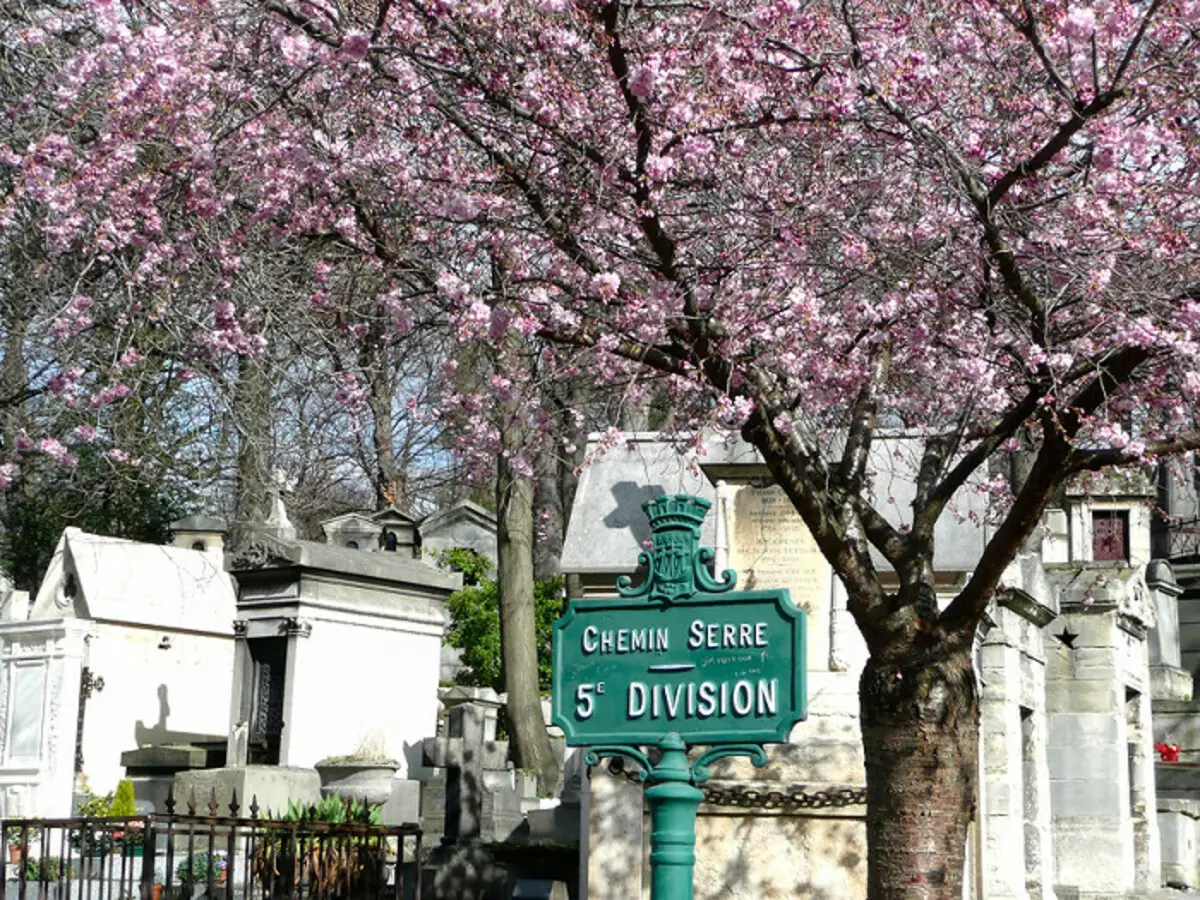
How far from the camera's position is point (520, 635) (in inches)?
813

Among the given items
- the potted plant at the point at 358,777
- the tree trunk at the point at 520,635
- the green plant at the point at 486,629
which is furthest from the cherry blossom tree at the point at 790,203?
the green plant at the point at 486,629

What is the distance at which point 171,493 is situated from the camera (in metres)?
26.6

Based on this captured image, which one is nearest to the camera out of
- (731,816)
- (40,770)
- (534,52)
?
(534,52)

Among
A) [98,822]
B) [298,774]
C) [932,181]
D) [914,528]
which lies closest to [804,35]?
[932,181]

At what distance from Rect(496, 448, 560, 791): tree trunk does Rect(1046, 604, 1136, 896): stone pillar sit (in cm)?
619

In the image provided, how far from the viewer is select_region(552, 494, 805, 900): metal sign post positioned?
527 cm

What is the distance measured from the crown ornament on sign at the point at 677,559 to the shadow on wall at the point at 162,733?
17.0 m

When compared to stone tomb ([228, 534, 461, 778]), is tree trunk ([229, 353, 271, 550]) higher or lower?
higher

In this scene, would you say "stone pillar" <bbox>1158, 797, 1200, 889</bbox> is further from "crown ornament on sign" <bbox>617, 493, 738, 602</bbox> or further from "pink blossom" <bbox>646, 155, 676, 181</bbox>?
"crown ornament on sign" <bbox>617, 493, 738, 602</bbox>

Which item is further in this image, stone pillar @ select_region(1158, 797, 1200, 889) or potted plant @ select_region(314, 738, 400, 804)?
stone pillar @ select_region(1158, 797, 1200, 889)

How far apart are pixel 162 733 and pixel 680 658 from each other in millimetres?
18038

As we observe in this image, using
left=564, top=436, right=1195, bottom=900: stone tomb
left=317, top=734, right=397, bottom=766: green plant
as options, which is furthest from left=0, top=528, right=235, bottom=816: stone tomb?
left=564, top=436, right=1195, bottom=900: stone tomb

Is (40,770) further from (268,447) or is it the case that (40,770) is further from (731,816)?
(731,816)

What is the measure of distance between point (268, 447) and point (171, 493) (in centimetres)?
1364
